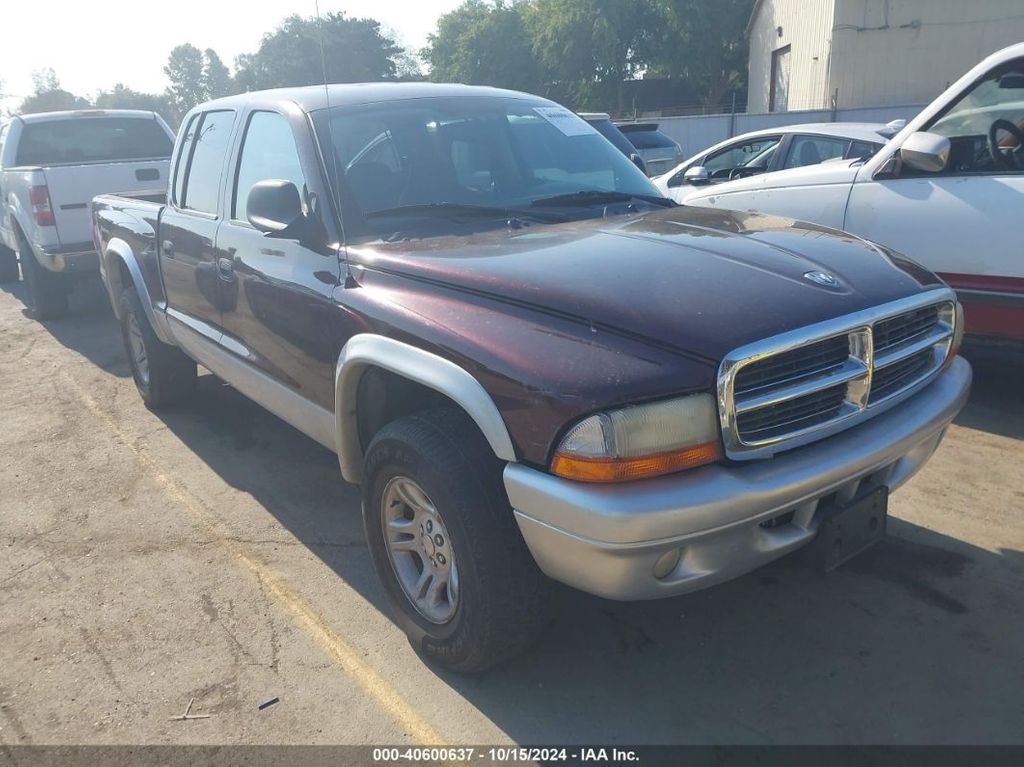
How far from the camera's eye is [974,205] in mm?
4543

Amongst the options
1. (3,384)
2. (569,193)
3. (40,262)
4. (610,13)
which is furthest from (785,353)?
(610,13)

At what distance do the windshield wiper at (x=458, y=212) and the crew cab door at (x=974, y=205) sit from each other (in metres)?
2.47

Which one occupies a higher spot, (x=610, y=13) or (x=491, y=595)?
(x=610, y=13)

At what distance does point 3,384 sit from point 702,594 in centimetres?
594

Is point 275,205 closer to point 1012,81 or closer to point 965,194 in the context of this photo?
point 965,194

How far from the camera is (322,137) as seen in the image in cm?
350

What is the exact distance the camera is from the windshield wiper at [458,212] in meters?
3.40

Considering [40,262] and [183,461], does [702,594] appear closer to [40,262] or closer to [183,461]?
[183,461]

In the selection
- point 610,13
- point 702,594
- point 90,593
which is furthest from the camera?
point 610,13

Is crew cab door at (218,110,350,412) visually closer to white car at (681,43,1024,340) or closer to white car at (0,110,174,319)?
white car at (681,43,1024,340)

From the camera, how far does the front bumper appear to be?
2.21 metres

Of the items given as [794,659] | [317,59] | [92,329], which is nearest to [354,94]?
[794,659]

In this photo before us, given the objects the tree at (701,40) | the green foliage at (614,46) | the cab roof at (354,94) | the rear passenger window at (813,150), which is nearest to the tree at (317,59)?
the green foliage at (614,46)

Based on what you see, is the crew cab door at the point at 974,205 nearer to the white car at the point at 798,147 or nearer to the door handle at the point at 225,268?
the white car at the point at 798,147
